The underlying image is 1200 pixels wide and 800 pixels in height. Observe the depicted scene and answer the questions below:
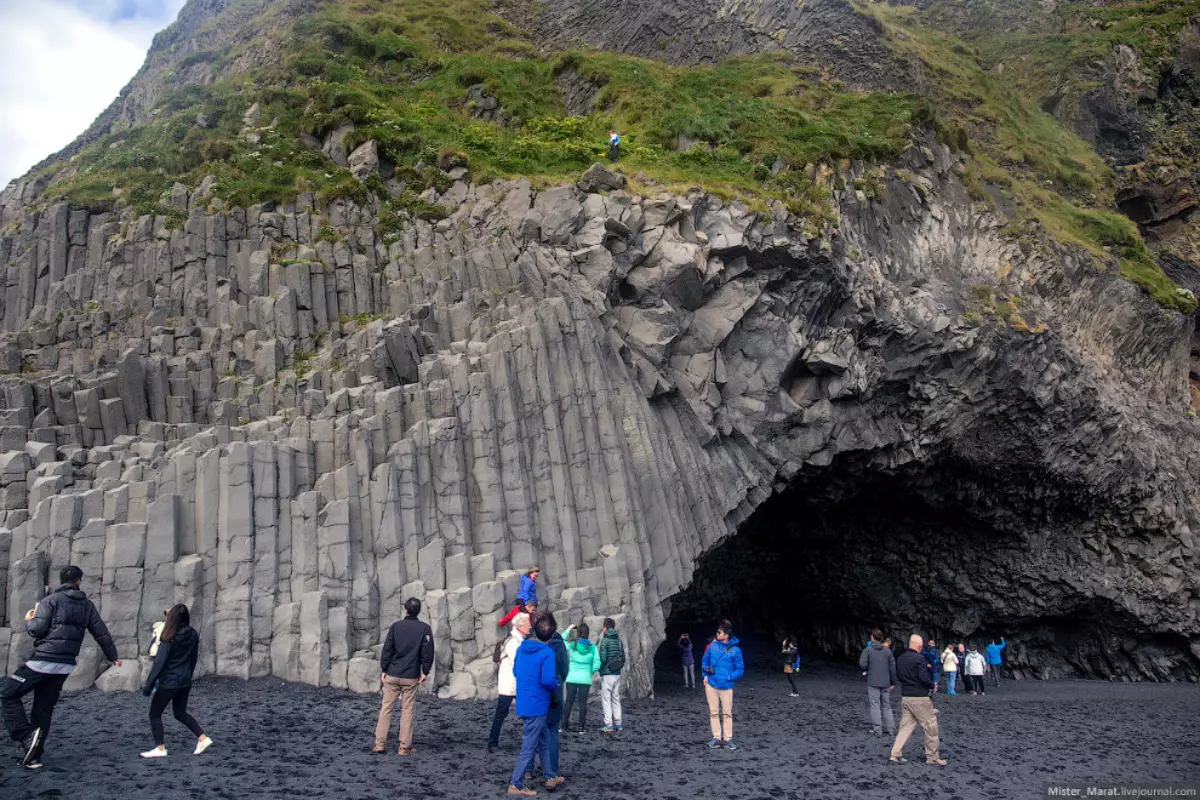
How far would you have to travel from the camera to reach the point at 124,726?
38.9ft

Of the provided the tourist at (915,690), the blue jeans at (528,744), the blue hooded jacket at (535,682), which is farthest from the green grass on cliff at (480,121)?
the blue jeans at (528,744)

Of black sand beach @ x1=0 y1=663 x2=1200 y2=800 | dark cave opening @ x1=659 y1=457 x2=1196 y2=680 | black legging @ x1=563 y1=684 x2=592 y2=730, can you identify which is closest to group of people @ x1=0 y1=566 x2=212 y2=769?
black sand beach @ x1=0 y1=663 x2=1200 y2=800

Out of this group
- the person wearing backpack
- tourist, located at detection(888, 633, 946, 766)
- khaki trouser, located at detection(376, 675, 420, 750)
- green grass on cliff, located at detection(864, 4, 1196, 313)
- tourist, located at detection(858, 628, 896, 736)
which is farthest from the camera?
green grass on cliff, located at detection(864, 4, 1196, 313)

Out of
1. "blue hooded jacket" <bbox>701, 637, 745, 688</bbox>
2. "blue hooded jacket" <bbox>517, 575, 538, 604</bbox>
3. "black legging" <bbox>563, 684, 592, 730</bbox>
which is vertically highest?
"blue hooded jacket" <bbox>517, 575, 538, 604</bbox>

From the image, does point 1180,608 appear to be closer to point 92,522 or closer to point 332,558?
point 332,558

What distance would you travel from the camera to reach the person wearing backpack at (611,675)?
13.8m

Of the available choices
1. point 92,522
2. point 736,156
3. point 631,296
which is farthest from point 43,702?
point 736,156

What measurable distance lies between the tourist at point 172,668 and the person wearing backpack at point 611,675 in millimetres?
5888

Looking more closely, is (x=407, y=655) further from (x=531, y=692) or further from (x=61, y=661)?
(x=61, y=661)

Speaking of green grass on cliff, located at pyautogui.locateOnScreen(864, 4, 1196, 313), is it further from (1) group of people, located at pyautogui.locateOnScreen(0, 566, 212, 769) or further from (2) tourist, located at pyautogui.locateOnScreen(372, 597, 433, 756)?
(1) group of people, located at pyautogui.locateOnScreen(0, 566, 212, 769)

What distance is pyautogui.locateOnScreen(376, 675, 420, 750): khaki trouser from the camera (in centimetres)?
1073

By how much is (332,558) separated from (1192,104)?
50310 millimetres

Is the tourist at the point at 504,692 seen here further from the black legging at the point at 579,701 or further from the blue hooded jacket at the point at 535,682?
the black legging at the point at 579,701

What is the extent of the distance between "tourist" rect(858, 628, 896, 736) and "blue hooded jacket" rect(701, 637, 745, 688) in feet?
7.89
